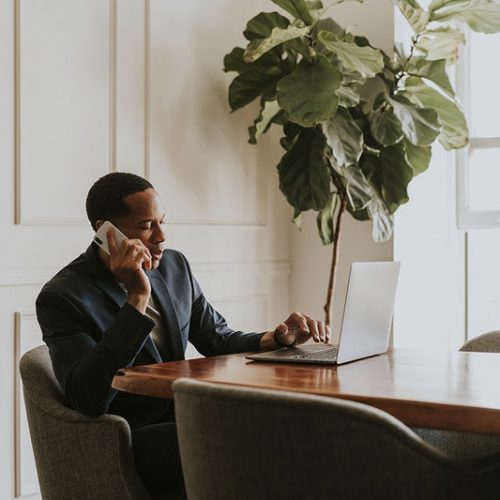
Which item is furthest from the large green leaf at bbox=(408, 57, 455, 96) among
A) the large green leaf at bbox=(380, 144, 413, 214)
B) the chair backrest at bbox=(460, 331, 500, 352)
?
the chair backrest at bbox=(460, 331, 500, 352)

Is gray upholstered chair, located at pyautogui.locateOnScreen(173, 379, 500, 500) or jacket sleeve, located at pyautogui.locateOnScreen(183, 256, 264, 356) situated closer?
gray upholstered chair, located at pyautogui.locateOnScreen(173, 379, 500, 500)

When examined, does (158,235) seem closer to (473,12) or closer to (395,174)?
(395,174)

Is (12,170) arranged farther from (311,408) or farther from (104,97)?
(311,408)

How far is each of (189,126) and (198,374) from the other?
2023 millimetres

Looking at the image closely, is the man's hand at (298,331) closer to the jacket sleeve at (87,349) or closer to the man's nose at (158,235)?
the man's nose at (158,235)

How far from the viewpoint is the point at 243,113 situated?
4016mm

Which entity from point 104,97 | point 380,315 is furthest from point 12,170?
point 380,315

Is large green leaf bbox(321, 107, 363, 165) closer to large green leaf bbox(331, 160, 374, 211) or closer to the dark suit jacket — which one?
large green leaf bbox(331, 160, 374, 211)

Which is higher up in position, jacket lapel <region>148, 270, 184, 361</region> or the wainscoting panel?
jacket lapel <region>148, 270, 184, 361</region>

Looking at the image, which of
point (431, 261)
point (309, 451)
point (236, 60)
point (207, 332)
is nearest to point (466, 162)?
point (431, 261)

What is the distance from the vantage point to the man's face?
2.33 meters

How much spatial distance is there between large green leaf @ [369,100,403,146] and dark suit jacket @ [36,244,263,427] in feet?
4.08

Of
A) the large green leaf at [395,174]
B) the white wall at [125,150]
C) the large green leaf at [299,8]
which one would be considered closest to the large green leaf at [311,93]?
the large green leaf at [299,8]

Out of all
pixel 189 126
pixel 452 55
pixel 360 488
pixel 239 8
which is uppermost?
pixel 239 8
